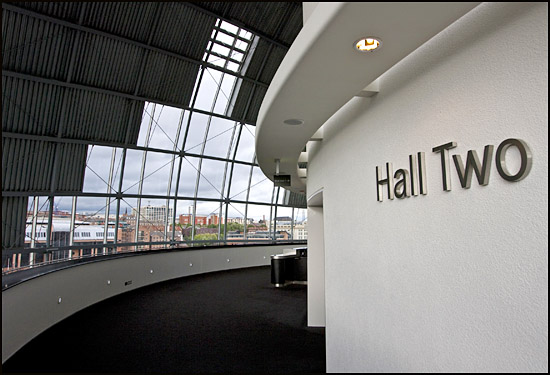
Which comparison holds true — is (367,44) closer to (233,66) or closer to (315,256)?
(315,256)

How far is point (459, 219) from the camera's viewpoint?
6.17 ft

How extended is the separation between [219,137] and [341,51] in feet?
42.2

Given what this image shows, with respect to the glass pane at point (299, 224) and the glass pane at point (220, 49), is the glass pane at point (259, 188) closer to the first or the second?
the glass pane at point (299, 224)

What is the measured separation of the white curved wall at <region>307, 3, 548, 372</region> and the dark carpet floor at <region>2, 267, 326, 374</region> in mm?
1942

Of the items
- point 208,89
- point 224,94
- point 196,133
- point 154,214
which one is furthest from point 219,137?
point 154,214

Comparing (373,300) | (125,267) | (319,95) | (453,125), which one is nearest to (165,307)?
(125,267)

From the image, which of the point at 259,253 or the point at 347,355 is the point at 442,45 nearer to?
the point at 347,355

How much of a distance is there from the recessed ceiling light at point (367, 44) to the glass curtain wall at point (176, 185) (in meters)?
9.79

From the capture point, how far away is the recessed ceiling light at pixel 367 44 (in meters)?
1.96

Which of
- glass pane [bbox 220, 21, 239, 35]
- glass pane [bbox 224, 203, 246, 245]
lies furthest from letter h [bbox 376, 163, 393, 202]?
glass pane [bbox 224, 203, 246, 245]

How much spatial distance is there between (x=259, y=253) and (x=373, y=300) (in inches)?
496

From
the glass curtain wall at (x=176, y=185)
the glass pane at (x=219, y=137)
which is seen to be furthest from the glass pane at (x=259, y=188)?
the glass pane at (x=219, y=137)

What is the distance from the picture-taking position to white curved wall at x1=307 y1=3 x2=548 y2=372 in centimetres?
151

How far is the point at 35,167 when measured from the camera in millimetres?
10797
